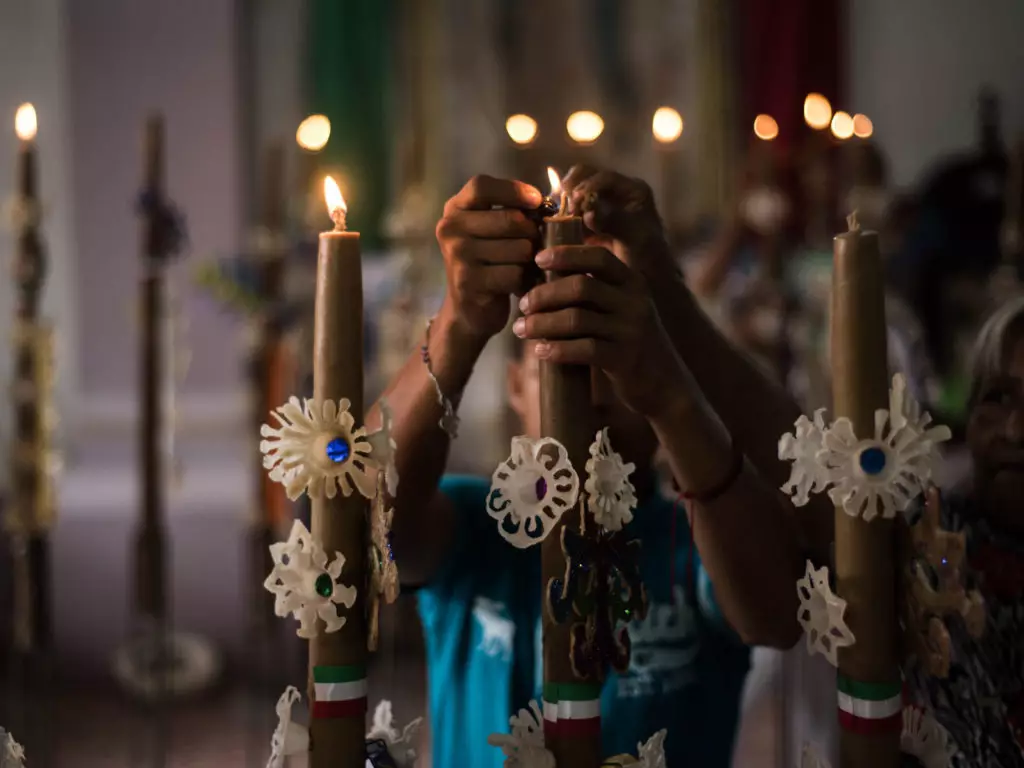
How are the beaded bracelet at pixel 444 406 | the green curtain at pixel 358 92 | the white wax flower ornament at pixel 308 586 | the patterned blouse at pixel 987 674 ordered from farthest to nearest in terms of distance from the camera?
the green curtain at pixel 358 92 < the patterned blouse at pixel 987 674 < the beaded bracelet at pixel 444 406 < the white wax flower ornament at pixel 308 586

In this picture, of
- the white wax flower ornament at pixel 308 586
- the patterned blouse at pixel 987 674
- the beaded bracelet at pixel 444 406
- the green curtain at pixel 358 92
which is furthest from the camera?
the green curtain at pixel 358 92

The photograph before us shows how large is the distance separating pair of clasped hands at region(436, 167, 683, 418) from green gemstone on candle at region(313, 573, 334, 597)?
0.15 m

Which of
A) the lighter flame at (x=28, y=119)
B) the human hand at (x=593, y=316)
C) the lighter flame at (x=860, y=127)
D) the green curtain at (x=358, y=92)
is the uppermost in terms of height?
A: the green curtain at (x=358, y=92)

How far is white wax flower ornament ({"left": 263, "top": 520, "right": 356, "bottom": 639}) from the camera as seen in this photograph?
0.55 m

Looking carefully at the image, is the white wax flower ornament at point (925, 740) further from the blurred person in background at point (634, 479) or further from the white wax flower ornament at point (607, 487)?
the white wax flower ornament at point (607, 487)

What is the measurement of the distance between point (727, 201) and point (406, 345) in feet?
4.59

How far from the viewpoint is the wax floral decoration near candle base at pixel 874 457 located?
562 mm

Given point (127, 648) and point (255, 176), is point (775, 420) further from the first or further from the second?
point (255, 176)

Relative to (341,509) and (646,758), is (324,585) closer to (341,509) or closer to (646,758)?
(341,509)

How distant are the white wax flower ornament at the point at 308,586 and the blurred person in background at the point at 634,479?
0.15m

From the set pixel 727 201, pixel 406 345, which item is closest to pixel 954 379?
pixel 727 201

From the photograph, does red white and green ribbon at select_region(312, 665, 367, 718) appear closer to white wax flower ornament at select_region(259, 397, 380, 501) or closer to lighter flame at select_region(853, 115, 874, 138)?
white wax flower ornament at select_region(259, 397, 380, 501)

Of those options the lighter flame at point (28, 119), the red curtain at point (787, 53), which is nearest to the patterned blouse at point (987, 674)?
the lighter flame at point (28, 119)

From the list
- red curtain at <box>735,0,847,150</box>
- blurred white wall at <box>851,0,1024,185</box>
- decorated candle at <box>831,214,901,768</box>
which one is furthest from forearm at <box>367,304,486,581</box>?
blurred white wall at <box>851,0,1024,185</box>
